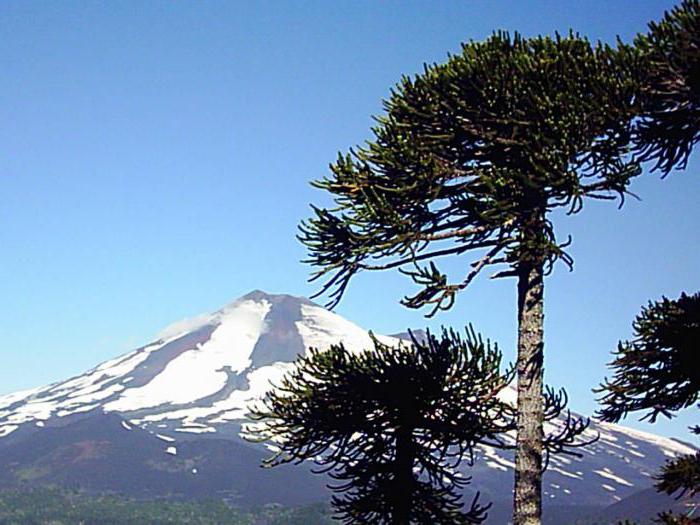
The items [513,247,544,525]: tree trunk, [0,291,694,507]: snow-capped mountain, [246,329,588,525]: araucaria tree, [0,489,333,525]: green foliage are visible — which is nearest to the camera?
[513,247,544,525]: tree trunk

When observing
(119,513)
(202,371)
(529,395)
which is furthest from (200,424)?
(529,395)

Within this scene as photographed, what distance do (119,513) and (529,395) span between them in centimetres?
7516

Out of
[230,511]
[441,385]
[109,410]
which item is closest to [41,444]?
[109,410]

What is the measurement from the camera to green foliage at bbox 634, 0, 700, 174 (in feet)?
43.1

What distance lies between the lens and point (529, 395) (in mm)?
12945

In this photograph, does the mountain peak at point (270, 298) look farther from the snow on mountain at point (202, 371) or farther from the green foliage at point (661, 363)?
the green foliage at point (661, 363)

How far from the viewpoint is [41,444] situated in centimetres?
12638

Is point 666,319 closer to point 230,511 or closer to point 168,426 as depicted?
point 230,511

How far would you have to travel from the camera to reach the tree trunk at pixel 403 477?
15516 mm

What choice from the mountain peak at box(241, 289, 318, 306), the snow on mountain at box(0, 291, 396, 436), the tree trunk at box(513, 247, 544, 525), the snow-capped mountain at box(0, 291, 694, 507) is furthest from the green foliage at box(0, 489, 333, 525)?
the mountain peak at box(241, 289, 318, 306)

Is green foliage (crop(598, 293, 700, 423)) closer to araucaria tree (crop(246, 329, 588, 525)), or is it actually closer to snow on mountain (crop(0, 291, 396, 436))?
araucaria tree (crop(246, 329, 588, 525))

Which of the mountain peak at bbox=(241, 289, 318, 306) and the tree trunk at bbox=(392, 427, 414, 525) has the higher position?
the mountain peak at bbox=(241, 289, 318, 306)

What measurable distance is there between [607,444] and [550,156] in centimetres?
16882

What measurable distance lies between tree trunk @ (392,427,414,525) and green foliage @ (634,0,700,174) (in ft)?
20.9
